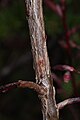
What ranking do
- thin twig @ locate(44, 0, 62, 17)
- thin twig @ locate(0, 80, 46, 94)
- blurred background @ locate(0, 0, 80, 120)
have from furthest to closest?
blurred background @ locate(0, 0, 80, 120)
thin twig @ locate(44, 0, 62, 17)
thin twig @ locate(0, 80, 46, 94)

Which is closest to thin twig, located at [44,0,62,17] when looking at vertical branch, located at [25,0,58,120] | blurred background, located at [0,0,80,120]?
blurred background, located at [0,0,80,120]

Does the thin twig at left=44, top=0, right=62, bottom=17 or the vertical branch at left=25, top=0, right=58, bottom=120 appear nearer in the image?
the vertical branch at left=25, top=0, right=58, bottom=120

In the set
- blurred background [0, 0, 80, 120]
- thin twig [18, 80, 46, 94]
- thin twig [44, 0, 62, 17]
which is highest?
thin twig [44, 0, 62, 17]

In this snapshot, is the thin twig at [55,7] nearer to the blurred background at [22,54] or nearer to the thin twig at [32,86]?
the blurred background at [22,54]

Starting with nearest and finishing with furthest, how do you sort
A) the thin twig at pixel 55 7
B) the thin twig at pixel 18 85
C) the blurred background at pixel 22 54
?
the thin twig at pixel 18 85 → the thin twig at pixel 55 7 → the blurred background at pixel 22 54

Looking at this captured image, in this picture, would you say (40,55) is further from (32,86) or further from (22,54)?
(22,54)

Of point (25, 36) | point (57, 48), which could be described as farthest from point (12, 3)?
point (57, 48)

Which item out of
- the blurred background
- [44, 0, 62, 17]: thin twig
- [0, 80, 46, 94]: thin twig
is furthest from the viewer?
the blurred background

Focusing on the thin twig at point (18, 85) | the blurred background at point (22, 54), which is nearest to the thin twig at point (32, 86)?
the thin twig at point (18, 85)

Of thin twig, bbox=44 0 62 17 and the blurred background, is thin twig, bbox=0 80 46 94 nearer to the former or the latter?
thin twig, bbox=44 0 62 17
